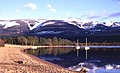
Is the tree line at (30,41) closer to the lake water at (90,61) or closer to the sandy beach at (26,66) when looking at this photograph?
the lake water at (90,61)

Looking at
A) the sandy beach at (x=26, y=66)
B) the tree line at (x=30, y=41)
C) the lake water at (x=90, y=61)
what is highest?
the sandy beach at (x=26, y=66)

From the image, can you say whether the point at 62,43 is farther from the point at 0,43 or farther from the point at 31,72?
the point at 31,72

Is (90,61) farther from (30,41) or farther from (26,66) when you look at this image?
(30,41)

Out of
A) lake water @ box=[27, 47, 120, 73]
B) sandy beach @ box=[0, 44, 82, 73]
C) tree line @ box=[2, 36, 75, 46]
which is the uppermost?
sandy beach @ box=[0, 44, 82, 73]

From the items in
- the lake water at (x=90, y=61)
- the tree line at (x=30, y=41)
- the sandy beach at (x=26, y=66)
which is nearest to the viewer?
the sandy beach at (x=26, y=66)

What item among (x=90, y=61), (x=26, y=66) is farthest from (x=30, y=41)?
(x=26, y=66)

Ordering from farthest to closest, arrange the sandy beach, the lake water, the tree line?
the tree line < the lake water < the sandy beach

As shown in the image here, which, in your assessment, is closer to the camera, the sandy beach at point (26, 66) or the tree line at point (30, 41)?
the sandy beach at point (26, 66)

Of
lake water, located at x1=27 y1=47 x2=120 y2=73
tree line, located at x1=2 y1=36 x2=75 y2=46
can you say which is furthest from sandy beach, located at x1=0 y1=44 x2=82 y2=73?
tree line, located at x1=2 y1=36 x2=75 y2=46

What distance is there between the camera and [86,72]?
2942 cm

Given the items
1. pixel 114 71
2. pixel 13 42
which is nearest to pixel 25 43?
pixel 13 42

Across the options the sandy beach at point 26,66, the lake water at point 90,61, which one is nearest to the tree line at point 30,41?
the lake water at point 90,61

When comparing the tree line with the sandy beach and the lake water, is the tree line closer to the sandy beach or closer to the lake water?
the lake water

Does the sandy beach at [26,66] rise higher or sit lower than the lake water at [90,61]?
higher
